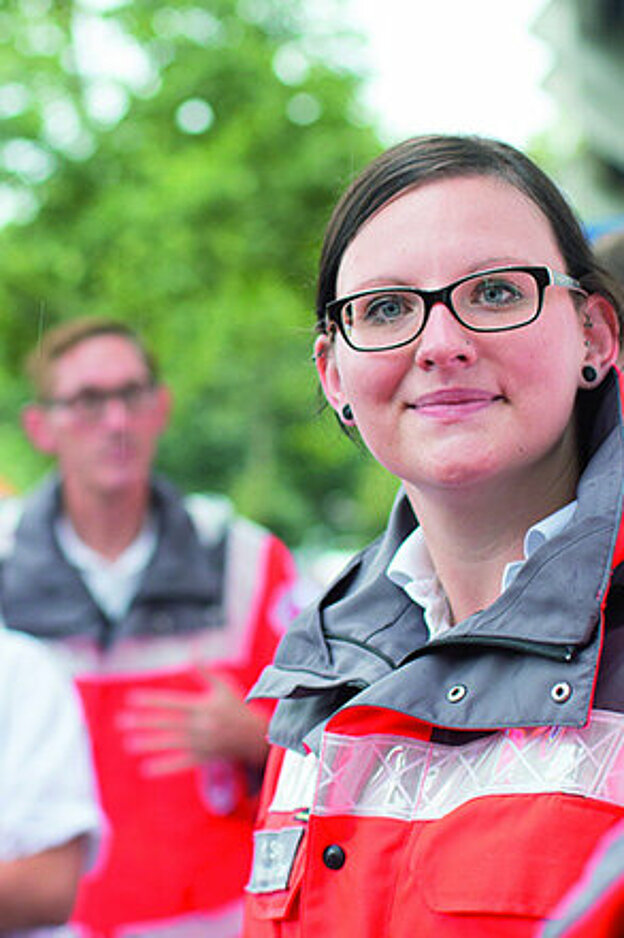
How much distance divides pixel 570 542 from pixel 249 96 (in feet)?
32.7

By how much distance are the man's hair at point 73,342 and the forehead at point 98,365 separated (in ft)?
0.04

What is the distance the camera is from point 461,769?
1.38 m

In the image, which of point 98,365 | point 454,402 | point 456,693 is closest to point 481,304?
point 454,402

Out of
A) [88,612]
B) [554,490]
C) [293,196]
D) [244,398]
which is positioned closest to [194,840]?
[88,612]

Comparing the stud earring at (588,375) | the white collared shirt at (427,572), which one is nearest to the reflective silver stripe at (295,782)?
the white collared shirt at (427,572)

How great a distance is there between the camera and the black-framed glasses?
4.78ft

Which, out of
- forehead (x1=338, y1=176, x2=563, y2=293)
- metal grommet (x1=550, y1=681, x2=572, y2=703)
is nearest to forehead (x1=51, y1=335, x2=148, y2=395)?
forehead (x1=338, y1=176, x2=563, y2=293)

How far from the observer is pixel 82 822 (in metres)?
2.46

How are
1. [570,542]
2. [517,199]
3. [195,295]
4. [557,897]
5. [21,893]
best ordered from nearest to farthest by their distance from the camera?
[557,897] → [570,542] → [517,199] → [21,893] → [195,295]

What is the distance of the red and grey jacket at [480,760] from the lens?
1272mm

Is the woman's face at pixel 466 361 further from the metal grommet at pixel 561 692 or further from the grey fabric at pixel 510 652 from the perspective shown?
the metal grommet at pixel 561 692

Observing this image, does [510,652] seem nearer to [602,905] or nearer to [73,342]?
[602,905]

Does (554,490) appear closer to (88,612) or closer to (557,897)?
(557,897)

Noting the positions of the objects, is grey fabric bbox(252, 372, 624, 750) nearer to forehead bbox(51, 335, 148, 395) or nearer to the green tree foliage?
forehead bbox(51, 335, 148, 395)
